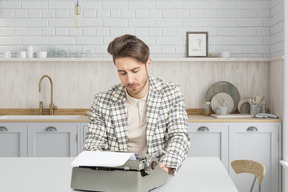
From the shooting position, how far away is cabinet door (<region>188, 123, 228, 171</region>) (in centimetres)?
387

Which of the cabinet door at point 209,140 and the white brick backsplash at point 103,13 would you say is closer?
the cabinet door at point 209,140

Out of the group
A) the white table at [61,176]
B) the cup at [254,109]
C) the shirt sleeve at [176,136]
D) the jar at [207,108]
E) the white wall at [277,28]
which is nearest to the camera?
the white table at [61,176]

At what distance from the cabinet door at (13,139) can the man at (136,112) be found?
1913mm

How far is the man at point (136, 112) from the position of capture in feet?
6.65

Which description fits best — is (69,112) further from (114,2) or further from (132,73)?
(132,73)

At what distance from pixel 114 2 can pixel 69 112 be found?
150 cm

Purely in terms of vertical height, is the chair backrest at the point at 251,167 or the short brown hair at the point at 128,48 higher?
the short brown hair at the point at 128,48

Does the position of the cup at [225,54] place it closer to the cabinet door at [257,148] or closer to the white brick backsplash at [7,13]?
the cabinet door at [257,148]

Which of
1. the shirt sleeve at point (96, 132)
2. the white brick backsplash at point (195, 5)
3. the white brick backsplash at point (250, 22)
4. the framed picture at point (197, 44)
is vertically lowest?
the shirt sleeve at point (96, 132)

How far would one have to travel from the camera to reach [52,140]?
12.7 feet

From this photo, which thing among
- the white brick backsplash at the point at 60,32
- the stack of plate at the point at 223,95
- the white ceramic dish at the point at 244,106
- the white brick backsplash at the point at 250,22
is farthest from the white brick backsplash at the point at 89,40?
the white ceramic dish at the point at 244,106

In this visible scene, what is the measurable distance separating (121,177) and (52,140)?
2.58 meters

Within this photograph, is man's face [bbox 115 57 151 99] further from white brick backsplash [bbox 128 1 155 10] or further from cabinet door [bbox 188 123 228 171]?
white brick backsplash [bbox 128 1 155 10]

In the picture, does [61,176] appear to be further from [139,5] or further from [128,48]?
[139,5]
